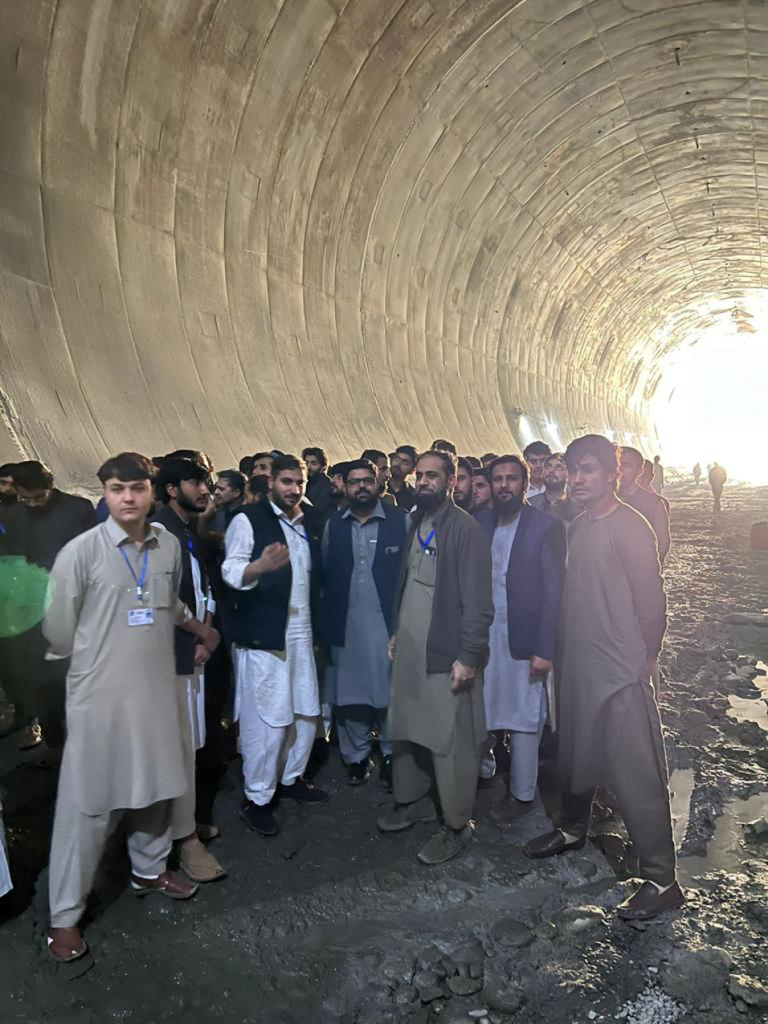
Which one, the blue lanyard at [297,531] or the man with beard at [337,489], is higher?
the man with beard at [337,489]

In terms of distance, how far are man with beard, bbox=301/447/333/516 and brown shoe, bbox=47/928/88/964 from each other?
367cm

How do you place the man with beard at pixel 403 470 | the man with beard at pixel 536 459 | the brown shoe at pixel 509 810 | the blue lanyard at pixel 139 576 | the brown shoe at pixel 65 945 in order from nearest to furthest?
1. the brown shoe at pixel 65 945
2. the blue lanyard at pixel 139 576
3. the brown shoe at pixel 509 810
4. the man with beard at pixel 536 459
5. the man with beard at pixel 403 470

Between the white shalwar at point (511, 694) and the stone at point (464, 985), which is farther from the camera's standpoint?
the white shalwar at point (511, 694)

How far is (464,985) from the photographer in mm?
2732

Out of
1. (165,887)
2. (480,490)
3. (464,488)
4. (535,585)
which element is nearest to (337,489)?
(464,488)

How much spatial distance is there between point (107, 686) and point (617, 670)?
2092 mm

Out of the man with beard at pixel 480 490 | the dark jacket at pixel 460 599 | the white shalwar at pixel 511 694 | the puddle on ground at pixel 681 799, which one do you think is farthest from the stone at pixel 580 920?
the man with beard at pixel 480 490

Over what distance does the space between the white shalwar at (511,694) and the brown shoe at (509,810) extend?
39 mm

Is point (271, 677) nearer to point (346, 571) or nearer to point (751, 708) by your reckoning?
point (346, 571)

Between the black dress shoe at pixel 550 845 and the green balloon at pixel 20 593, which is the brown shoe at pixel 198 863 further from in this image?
the green balloon at pixel 20 593

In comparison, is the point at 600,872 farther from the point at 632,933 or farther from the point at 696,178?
the point at 696,178

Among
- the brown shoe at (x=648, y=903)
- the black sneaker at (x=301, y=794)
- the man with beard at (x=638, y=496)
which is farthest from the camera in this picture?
the man with beard at (x=638, y=496)

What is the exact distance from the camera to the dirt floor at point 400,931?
2.64 meters

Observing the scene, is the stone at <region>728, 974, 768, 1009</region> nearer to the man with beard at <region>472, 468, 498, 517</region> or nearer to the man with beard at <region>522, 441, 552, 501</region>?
the man with beard at <region>472, 468, 498, 517</region>
